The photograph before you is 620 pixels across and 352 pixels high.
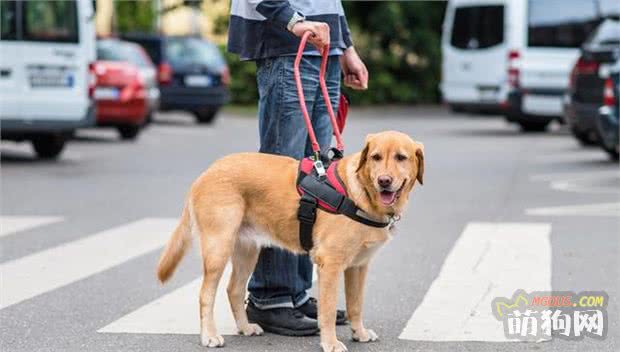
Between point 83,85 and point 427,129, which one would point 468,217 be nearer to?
point 83,85

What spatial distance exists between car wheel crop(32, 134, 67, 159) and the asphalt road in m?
0.26

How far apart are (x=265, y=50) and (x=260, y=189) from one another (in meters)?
0.80

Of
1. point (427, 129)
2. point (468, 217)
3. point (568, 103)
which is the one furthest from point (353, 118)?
point (468, 217)

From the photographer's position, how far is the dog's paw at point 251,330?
6.12 meters

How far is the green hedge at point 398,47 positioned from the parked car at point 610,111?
21377 mm

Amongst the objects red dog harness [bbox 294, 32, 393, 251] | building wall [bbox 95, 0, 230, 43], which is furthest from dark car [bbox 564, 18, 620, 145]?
building wall [bbox 95, 0, 230, 43]

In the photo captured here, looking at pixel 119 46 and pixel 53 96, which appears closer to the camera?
pixel 53 96

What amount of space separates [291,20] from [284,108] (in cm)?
48

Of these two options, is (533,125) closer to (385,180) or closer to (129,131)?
(129,131)

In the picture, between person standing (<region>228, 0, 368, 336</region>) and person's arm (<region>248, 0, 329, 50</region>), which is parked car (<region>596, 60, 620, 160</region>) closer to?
person standing (<region>228, 0, 368, 336</region>)

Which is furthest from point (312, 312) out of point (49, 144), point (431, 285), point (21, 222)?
point (49, 144)

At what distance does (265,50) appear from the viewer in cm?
626

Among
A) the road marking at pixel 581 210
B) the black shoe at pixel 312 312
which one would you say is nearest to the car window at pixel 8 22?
the road marking at pixel 581 210

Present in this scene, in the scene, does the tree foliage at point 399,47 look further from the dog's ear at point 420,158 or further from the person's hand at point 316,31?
the dog's ear at point 420,158
